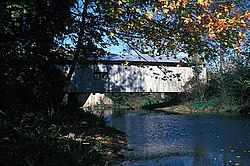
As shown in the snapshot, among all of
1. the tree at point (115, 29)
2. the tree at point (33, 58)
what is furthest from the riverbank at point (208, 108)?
the tree at point (33, 58)

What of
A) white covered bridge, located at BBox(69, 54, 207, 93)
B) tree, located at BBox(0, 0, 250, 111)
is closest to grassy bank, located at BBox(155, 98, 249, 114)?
white covered bridge, located at BBox(69, 54, 207, 93)

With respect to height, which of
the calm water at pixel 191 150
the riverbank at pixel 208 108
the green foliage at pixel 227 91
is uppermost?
the green foliage at pixel 227 91

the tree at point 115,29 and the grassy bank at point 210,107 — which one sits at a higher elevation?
the tree at point 115,29

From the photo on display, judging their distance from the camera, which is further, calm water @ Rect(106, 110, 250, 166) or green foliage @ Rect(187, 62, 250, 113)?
green foliage @ Rect(187, 62, 250, 113)

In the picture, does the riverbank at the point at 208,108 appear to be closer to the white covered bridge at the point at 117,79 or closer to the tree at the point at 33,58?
the white covered bridge at the point at 117,79

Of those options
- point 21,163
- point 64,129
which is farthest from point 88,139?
point 21,163

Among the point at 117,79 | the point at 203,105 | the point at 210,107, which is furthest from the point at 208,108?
the point at 117,79

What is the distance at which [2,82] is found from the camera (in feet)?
22.3

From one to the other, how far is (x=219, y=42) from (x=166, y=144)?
3434 mm

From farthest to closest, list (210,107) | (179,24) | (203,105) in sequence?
(203,105)
(210,107)
(179,24)

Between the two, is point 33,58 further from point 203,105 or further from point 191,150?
point 203,105

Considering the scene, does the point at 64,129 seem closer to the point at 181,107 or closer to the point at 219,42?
the point at 219,42

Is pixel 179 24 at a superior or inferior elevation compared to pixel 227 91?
superior

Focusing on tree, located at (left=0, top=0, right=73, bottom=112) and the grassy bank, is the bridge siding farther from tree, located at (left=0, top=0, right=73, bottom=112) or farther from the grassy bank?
tree, located at (left=0, top=0, right=73, bottom=112)
